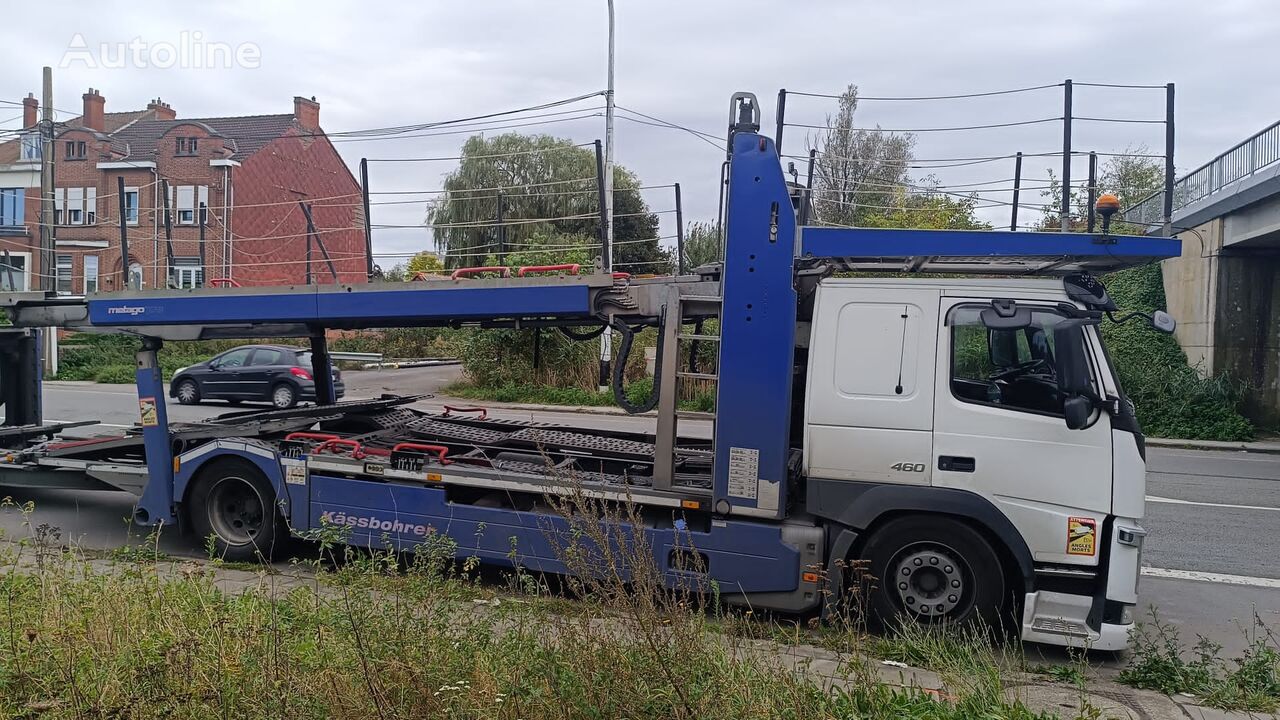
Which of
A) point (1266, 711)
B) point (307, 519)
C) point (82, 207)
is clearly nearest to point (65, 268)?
point (82, 207)

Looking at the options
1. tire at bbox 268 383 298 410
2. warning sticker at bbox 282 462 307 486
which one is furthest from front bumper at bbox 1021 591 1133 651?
tire at bbox 268 383 298 410

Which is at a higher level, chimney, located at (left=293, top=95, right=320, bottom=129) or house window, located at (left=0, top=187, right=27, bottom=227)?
chimney, located at (left=293, top=95, right=320, bottom=129)

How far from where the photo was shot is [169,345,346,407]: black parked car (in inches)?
824

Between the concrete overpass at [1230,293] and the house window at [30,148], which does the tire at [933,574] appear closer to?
the concrete overpass at [1230,293]

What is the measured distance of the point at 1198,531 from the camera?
933cm

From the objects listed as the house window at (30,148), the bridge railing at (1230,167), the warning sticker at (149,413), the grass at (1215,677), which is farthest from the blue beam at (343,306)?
the house window at (30,148)

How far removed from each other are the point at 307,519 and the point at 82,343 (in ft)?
97.9

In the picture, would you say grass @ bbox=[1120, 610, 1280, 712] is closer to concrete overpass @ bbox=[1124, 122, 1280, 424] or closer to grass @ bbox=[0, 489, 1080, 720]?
grass @ bbox=[0, 489, 1080, 720]

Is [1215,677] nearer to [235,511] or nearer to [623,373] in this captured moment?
[623,373]

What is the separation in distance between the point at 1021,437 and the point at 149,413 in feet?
22.3

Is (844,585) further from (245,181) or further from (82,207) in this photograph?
(82,207)

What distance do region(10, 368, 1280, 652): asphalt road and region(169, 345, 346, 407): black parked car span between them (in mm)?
5376

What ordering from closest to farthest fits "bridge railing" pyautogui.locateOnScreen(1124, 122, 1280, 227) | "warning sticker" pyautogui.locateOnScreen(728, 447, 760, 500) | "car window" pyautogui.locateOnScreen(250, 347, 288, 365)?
1. "warning sticker" pyautogui.locateOnScreen(728, 447, 760, 500)
2. "bridge railing" pyautogui.locateOnScreen(1124, 122, 1280, 227)
3. "car window" pyautogui.locateOnScreen(250, 347, 288, 365)

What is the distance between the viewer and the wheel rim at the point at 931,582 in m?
5.57
